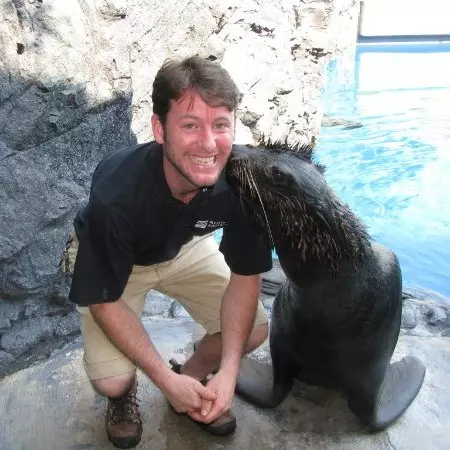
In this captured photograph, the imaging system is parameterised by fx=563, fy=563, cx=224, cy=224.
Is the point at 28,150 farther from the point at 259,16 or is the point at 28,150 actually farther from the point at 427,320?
the point at 259,16

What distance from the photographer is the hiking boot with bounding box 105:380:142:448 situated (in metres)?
2.34

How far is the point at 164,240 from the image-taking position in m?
2.21

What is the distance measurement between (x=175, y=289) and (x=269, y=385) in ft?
2.11

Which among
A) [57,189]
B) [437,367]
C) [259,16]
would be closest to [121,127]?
[57,189]

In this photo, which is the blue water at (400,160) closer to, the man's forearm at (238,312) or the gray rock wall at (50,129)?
the gray rock wall at (50,129)

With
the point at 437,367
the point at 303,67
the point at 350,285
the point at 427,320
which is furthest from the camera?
the point at 303,67

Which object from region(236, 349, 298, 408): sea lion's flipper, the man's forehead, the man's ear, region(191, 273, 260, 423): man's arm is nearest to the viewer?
the man's forehead

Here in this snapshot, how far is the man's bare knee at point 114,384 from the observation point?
89.4 inches

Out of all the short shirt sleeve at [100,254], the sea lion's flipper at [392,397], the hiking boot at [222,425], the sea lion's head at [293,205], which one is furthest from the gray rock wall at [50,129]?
the sea lion's flipper at [392,397]

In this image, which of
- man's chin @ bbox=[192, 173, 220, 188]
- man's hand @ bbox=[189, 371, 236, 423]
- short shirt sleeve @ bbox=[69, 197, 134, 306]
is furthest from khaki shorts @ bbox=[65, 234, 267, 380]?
man's chin @ bbox=[192, 173, 220, 188]

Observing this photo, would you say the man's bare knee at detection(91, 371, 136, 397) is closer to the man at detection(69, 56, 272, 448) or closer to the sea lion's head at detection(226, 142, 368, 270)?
the man at detection(69, 56, 272, 448)

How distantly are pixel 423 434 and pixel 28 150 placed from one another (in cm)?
268

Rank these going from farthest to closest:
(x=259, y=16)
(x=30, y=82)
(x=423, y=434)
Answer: (x=259, y=16)
(x=30, y=82)
(x=423, y=434)

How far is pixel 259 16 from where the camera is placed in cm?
786
